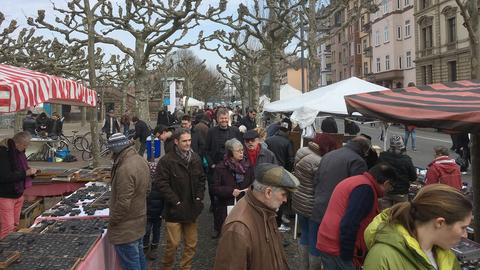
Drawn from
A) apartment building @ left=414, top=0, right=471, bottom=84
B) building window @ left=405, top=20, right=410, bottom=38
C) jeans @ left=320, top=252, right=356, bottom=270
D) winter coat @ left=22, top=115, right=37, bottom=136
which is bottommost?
jeans @ left=320, top=252, right=356, bottom=270

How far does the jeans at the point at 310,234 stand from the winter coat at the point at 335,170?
23 cm

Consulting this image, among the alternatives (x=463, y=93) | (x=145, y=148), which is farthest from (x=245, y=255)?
(x=145, y=148)

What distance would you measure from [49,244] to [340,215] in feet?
9.16

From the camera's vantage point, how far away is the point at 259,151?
263 inches

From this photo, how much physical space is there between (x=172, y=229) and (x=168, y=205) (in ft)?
0.90

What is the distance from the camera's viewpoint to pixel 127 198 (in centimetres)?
446

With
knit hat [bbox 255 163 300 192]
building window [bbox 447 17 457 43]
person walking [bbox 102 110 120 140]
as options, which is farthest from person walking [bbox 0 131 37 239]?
building window [bbox 447 17 457 43]

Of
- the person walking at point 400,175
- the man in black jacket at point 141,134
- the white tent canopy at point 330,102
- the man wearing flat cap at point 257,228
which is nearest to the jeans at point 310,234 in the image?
the person walking at point 400,175

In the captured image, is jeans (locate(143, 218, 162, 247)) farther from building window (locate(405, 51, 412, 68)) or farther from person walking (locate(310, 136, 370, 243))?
building window (locate(405, 51, 412, 68))

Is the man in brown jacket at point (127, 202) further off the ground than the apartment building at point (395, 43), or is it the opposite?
the apartment building at point (395, 43)

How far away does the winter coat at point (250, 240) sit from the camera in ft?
8.24

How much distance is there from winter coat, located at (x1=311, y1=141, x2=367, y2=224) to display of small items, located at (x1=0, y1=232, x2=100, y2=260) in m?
2.22

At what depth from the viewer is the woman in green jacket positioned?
213 cm

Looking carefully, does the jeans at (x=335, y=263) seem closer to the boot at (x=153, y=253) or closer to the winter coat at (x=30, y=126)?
the boot at (x=153, y=253)
